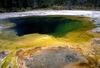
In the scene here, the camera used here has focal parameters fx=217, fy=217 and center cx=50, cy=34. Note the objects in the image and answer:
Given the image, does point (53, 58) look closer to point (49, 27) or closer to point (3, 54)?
point (3, 54)

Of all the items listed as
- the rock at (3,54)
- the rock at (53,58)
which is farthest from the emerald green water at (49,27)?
the rock at (3,54)

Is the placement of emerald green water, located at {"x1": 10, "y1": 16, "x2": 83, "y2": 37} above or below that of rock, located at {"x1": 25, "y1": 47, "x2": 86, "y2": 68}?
below

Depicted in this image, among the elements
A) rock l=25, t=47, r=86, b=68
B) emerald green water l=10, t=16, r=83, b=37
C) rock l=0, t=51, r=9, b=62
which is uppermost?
rock l=25, t=47, r=86, b=68

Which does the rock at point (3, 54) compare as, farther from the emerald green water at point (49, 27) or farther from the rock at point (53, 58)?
the emerald green water at point (49, 27)

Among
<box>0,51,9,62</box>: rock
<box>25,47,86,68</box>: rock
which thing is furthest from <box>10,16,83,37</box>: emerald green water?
<box>0,51,9,62</box>: rock

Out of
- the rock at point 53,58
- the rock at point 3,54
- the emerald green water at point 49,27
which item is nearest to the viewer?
the rock at point 53,58

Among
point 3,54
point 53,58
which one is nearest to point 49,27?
point 3,54

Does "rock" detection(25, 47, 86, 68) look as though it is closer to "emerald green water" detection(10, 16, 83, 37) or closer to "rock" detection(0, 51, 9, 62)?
"rock" detection(0, 51, 9, 62)

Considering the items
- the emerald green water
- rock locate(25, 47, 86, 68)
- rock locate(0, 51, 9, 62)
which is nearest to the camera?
rock locate(25, 47, 86, 68)

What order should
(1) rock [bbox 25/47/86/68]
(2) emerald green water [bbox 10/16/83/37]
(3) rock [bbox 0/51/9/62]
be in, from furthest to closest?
(2) emerald green water [bbox 10/16/83/37], (3) rock [bbox 0/51/9/62], (1) rock [bbox 25/47/86/68]

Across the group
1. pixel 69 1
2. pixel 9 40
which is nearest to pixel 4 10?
pixel 69 1
